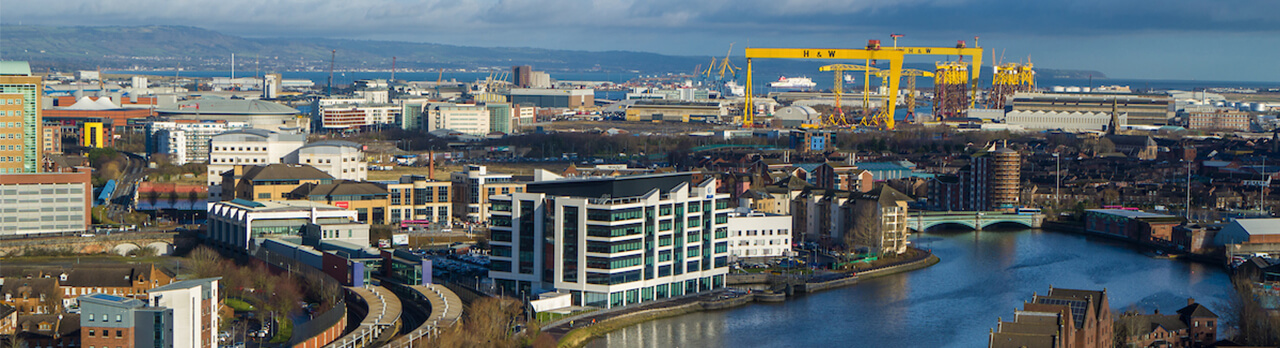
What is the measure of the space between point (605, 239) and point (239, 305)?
9.68 ft

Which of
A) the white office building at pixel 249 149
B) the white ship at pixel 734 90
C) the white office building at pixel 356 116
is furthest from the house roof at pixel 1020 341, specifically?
the white ship at pixel 734 90

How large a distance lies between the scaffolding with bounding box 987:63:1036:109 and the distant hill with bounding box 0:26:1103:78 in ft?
161

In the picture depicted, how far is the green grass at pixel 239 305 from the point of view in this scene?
42.5 feet

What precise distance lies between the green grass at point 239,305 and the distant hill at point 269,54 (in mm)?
71159

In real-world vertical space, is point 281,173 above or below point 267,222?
above

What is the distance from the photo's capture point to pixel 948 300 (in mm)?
14328

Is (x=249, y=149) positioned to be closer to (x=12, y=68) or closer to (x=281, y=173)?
(x=12, y=68)

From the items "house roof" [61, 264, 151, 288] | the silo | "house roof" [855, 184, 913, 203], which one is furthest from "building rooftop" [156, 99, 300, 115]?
"house roof" [61, 264, 151, 288]

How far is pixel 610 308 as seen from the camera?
12992 mm

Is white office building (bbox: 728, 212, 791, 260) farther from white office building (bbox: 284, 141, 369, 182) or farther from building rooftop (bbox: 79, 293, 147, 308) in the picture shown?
building rooftop (bbox: 79, 293, 147, 308)

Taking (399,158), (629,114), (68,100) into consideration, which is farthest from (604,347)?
(629,114)

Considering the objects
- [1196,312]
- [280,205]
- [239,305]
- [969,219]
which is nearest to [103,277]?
[239,305]

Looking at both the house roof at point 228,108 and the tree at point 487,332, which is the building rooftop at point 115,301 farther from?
the house roof at point 228,108

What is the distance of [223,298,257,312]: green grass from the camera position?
1295 cm
